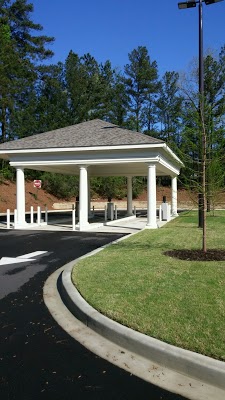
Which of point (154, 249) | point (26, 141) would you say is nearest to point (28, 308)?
point (154, 249)

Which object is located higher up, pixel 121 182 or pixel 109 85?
pixel 109 85

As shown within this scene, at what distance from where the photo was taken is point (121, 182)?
5172 centimetres

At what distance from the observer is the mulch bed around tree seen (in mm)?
8895

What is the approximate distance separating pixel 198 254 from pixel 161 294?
12.2 ft

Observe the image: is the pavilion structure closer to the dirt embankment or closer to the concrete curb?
the concrete curb

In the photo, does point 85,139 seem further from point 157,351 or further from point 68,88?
point 68,88

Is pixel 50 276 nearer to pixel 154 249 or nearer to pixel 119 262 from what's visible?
pixel 119 262

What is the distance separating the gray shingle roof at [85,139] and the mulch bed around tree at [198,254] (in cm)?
818

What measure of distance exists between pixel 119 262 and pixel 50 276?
1.52 metres

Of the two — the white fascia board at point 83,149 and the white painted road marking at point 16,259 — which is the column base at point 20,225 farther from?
the white painted road marking at point 16,259

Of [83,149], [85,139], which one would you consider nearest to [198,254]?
[83,149]

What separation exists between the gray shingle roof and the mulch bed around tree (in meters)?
8.18

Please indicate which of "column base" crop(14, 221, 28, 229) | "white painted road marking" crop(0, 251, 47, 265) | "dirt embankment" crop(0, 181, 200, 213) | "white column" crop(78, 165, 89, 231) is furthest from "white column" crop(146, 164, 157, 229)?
"dirt embankment" crop(0, 181, 200, 213)

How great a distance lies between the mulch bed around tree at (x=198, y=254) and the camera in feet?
29.2
